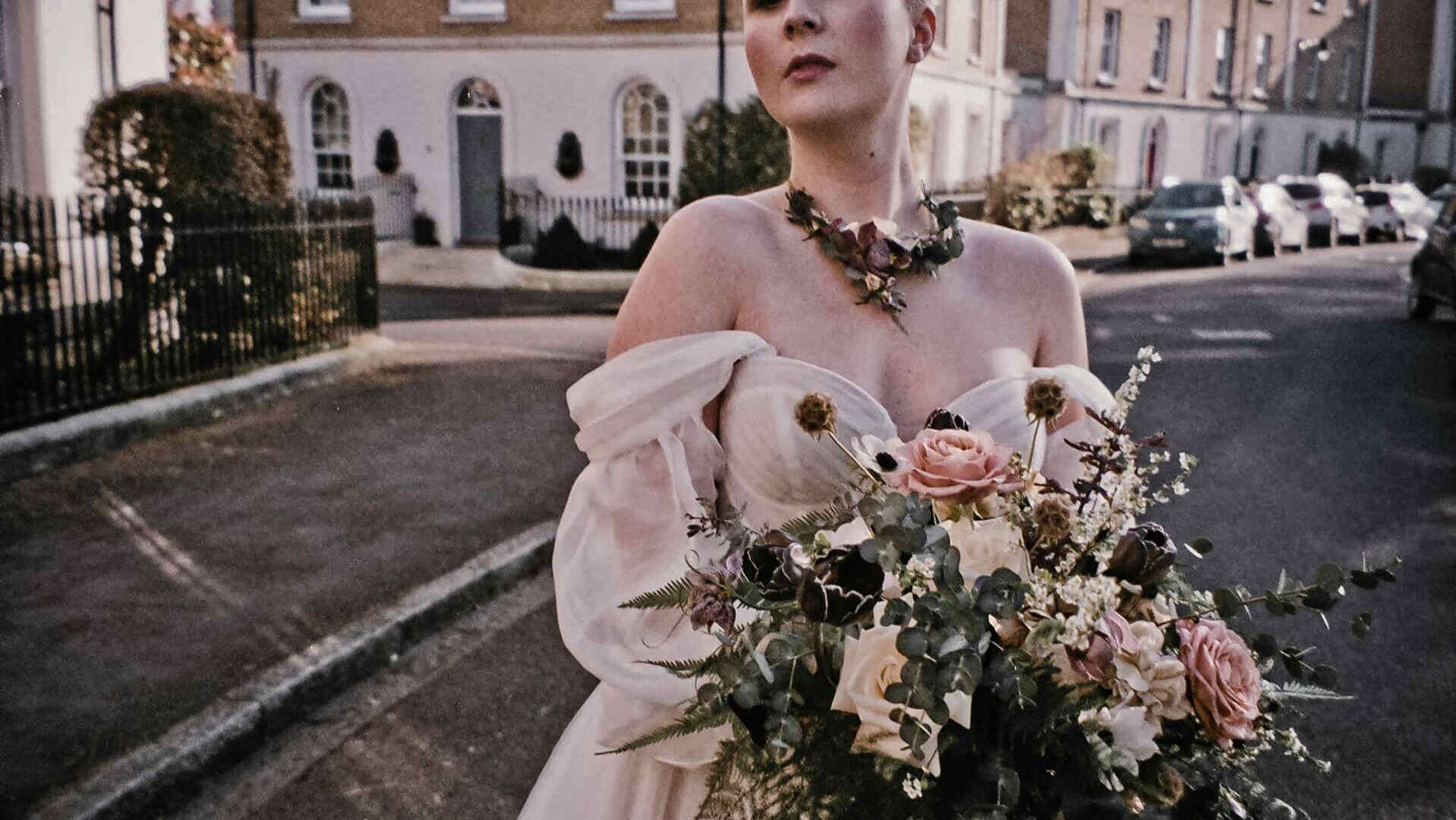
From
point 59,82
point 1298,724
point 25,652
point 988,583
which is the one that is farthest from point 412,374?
point 988,583

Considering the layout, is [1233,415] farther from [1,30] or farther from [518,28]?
[518,28]

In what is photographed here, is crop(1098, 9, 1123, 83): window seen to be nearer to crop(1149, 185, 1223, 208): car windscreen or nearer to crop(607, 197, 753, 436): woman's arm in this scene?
crop(1149, 185, 1223, 208): car windscreen

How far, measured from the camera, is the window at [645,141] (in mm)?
25500

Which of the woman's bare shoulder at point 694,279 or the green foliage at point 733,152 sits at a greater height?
the green foliage at point 733,152

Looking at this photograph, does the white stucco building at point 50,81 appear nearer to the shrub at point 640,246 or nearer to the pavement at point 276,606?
the pavement at point 276,606

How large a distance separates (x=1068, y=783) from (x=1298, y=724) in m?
3.65

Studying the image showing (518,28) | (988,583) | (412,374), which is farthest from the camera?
(518,28)

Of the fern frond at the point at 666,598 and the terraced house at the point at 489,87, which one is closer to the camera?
the fern frond at the point at 666,598

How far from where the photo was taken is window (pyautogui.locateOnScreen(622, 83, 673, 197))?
25.5 m

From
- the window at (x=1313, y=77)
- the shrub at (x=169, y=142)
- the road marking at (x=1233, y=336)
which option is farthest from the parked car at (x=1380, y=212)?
the shrub at (x=169, y=142)

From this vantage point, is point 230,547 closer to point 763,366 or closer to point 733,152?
point 763,366

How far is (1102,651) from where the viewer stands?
4.93 feet

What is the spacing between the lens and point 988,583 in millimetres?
1479

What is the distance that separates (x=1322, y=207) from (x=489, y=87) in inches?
A: 805
